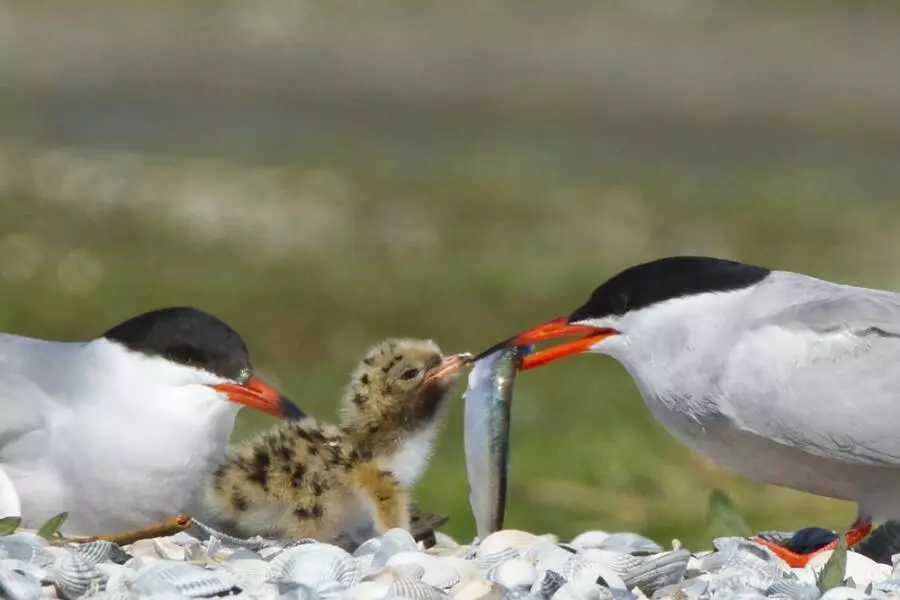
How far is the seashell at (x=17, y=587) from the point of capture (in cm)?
364

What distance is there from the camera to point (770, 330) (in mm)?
4566

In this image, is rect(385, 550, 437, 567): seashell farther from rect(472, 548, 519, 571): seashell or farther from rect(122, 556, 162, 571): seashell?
rect(122, 556, 162, 571): seashell

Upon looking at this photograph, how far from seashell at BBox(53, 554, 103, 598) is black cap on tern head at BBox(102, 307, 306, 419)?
0.90 meters

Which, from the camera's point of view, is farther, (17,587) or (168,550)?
(168,550)

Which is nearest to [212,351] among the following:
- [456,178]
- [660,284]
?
[660,284]

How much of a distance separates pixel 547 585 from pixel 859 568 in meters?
0.83

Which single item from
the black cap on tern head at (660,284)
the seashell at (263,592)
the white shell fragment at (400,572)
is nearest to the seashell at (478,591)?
the white shell fragment at (400,572)

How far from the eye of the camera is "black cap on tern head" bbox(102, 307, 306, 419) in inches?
183

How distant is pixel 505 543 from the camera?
4.37m

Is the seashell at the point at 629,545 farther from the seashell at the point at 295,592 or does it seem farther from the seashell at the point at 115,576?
the seashell at the point at 115,576

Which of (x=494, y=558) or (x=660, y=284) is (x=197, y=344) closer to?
(x=494, y=558)

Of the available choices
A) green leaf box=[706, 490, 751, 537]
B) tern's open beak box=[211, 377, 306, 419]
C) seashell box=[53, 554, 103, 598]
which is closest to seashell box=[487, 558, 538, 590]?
seashell box=[53, 554, 103, 598]

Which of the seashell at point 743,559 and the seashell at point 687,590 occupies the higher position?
the seashell at point 743,559

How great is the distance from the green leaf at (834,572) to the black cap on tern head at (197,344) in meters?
1.52
